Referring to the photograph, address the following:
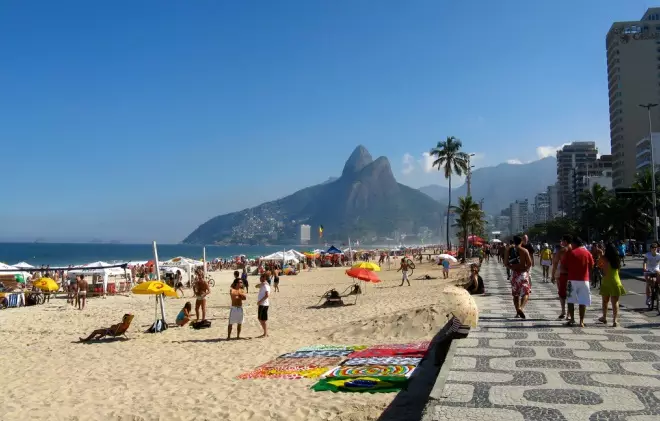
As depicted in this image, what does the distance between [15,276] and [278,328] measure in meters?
22.3

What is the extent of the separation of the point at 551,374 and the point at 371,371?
269 centimetres

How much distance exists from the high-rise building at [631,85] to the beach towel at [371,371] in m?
114

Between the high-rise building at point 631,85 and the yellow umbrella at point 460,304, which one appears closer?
the yellow umbrella at point 460,304

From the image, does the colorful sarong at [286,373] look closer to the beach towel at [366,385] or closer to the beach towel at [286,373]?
the beach towel at [286,373]

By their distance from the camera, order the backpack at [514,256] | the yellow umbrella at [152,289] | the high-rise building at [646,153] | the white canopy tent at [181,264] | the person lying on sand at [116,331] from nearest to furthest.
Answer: the backpack at [514,256] < the person lying on sand at [116,331] < the yellow umbrella at [152,289] < the white canopy tent at [181,264] < the high-rise building at [646,153]

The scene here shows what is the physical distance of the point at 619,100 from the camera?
111 metres

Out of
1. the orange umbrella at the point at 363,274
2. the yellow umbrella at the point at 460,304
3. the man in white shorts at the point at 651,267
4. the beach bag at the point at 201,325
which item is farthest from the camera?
the orange umbrella at the point at 363,274

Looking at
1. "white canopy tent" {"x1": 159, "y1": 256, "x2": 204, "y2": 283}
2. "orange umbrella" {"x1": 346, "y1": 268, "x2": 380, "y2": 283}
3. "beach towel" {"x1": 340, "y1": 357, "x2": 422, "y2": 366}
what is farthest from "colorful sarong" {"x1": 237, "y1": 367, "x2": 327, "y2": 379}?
"white canopy tent" {"x1": 159, "y1": 256, "x2": 204, "y2": 283}

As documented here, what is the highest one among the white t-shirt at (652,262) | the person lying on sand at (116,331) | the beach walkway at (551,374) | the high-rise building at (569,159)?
the high-rise building at (569,159)

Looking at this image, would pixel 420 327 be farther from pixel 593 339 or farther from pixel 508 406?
pixel 508 406

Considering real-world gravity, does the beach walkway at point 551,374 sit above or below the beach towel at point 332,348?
above

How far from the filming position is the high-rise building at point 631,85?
10681 cm

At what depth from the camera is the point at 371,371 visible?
282 inches

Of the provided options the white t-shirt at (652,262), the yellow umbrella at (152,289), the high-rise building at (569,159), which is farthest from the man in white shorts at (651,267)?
the high-rise building at (569,159)
